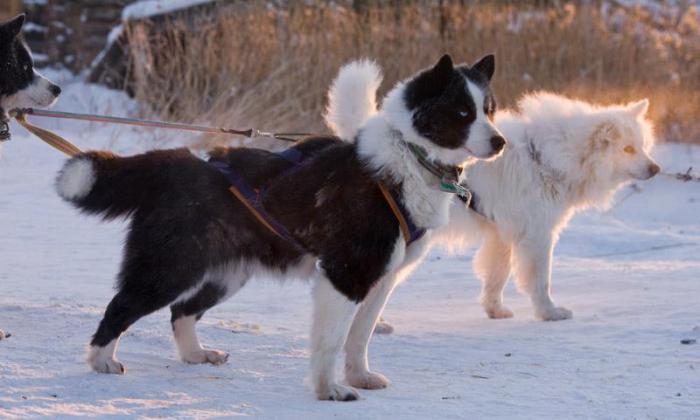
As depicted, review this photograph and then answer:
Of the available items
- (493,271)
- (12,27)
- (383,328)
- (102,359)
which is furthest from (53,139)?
(493,271)

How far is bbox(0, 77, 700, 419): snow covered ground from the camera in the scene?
3.59m

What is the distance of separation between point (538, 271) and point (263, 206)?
2.27 meters

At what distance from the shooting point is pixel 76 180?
3.82 metres

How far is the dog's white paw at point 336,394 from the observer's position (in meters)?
3.70

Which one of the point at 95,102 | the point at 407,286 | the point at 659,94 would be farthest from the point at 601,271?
the point at 95,102

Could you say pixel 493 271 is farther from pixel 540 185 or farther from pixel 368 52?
pixel 368 52

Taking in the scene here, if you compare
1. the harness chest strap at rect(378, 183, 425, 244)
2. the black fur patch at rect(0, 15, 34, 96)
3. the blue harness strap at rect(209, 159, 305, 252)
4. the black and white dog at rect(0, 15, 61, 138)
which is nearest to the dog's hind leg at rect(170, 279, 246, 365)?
the blue harness strap at rect(209, 159, 305, 252)

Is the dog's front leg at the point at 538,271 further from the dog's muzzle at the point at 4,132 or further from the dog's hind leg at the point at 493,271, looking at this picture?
the dog's muzzle at the point at 4,132

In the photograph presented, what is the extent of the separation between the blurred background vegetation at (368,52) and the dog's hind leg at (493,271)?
525 cm

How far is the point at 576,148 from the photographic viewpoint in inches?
226

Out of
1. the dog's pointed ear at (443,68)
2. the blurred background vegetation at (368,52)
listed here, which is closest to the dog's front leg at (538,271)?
the dog's pointed ear at (443,68)

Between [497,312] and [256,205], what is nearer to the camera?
[256,205]

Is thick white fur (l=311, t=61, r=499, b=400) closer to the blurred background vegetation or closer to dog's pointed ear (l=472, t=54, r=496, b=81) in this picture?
dog's pointed ear (l=472, t=54, r=496, b=81)

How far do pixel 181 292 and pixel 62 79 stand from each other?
11.5 metres
